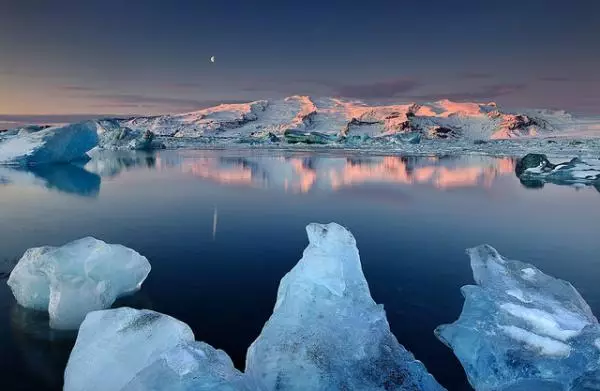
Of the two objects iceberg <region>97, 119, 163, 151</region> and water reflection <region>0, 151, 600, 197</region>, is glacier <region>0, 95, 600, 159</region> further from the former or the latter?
water reflection <region>0, 151, 600, 197</region>

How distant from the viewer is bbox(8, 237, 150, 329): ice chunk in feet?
15.5

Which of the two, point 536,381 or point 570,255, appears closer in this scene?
point 536,381

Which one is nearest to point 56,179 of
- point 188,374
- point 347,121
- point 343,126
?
point 188,374

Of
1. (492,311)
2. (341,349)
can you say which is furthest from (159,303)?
(492,311)

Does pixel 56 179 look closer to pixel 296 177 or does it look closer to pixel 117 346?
pixel 296 177

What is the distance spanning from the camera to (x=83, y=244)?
5379mm

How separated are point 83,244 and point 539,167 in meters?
19.2

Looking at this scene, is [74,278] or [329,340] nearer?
[329,340]

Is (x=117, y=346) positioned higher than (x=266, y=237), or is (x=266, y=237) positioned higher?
(x=117, y=346)

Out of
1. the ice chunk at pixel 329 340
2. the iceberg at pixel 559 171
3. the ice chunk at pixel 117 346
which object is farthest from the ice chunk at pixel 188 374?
the iceberg at pixel 559 171

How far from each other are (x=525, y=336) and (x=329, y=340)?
1.95 meters

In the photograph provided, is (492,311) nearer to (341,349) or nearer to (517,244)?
(341,349)

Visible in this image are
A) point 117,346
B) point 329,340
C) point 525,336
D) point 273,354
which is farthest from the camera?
point 525,336

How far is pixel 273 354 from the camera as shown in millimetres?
3857
